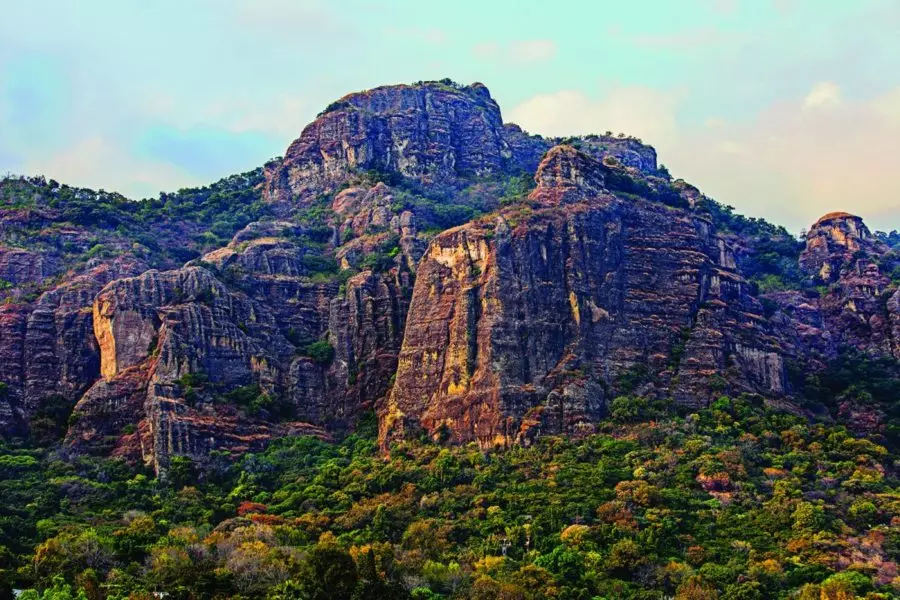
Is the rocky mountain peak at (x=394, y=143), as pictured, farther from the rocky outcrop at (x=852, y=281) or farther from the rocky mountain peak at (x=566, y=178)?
the rocky outcrop at (x=852, y=281)

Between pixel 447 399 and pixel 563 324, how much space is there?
1070 cm

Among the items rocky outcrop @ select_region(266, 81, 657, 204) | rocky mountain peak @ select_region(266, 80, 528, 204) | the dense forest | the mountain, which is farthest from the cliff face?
rocky mountain peak @ select_region(266, 80, 528, 204)

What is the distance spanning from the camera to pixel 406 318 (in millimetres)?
94938

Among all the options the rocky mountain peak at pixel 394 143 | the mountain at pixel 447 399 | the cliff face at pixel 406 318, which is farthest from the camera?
the rocky mountain peak at pixel 394 143

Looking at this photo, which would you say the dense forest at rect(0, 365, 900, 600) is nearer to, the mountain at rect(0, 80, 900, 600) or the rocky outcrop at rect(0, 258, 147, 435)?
the mountain at rect(0, 80, 900, 600)

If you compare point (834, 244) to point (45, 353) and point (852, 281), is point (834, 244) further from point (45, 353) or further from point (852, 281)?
point (45, 353)

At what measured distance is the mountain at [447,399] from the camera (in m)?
63.1

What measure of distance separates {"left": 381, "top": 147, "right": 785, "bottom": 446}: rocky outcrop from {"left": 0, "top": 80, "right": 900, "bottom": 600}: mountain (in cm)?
23

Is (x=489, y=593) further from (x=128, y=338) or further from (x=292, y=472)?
(x=128, y=338)

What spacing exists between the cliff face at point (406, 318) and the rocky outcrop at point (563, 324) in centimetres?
17

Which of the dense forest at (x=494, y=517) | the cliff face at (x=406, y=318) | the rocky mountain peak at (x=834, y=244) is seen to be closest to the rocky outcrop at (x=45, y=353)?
the cliff face at (x=406, y=318)

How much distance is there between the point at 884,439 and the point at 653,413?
655 inches

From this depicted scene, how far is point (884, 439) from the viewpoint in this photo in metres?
82.4

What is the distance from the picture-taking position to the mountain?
6309 centimetres
